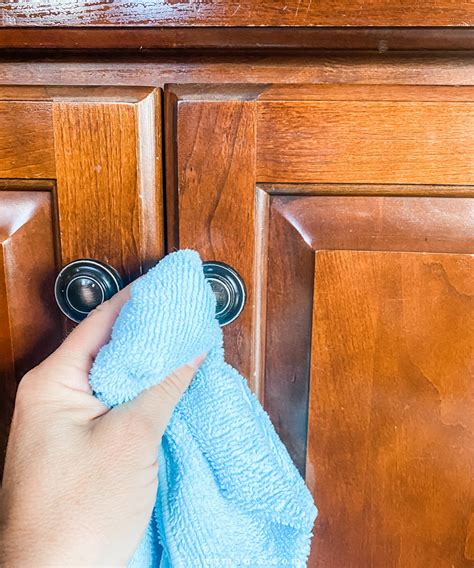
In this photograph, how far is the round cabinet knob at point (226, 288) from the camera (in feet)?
1.05

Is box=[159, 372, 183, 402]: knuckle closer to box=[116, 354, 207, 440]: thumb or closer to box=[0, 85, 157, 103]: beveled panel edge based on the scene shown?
box=[116, 354, 207, 440]: thumb

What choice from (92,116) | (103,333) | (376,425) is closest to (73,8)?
(92,116)

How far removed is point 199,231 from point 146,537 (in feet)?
0.55

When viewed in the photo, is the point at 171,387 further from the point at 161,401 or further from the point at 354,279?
the point at 354,279

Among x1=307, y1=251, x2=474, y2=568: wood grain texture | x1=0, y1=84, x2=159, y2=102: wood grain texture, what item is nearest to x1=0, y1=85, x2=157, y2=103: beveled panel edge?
x1=0, y1=84, x2=159, y2=102: wood grain texture

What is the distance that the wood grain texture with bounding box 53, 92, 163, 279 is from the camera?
0.30 meters

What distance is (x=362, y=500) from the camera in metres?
0.35

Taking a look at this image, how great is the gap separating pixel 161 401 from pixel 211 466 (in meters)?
0.05

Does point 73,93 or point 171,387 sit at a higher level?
point 73,93

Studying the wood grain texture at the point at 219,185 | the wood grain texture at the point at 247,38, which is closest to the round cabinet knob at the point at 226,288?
the wood grain texture at the point at 219,185

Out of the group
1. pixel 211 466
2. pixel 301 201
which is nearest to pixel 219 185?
pixel 301 201

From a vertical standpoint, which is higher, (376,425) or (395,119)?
(395,119)

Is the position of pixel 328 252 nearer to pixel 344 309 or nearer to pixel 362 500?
pixel 344 309

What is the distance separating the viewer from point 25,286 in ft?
1.09
